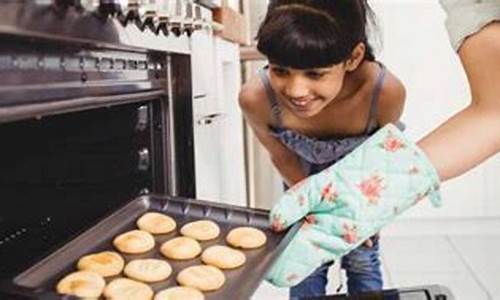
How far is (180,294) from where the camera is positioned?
742mm

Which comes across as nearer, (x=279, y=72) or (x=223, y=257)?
(x=223, y=257)

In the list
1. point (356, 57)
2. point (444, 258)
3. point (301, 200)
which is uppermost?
point (356, 57)

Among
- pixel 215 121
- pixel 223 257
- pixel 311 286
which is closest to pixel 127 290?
pixel 223 257

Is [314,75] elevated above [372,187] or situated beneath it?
elevated above

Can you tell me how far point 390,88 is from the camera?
1.37 m

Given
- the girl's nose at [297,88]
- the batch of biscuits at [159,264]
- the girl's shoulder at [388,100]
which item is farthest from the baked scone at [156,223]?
the girl's shoulder at [388,100]

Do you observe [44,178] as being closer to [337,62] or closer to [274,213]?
[274,213]

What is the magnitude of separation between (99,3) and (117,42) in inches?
3.8

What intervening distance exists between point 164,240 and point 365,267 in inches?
30.5

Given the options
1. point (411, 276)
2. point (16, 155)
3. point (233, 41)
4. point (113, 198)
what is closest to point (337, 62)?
point (113, 198)

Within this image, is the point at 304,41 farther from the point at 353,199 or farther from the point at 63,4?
the point at 63,4

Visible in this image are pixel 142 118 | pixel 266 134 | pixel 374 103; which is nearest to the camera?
pixel 142 118

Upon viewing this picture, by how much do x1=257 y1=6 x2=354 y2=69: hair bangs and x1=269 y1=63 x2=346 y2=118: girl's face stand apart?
0.06 feet

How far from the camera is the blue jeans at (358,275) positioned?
153 centimetres
